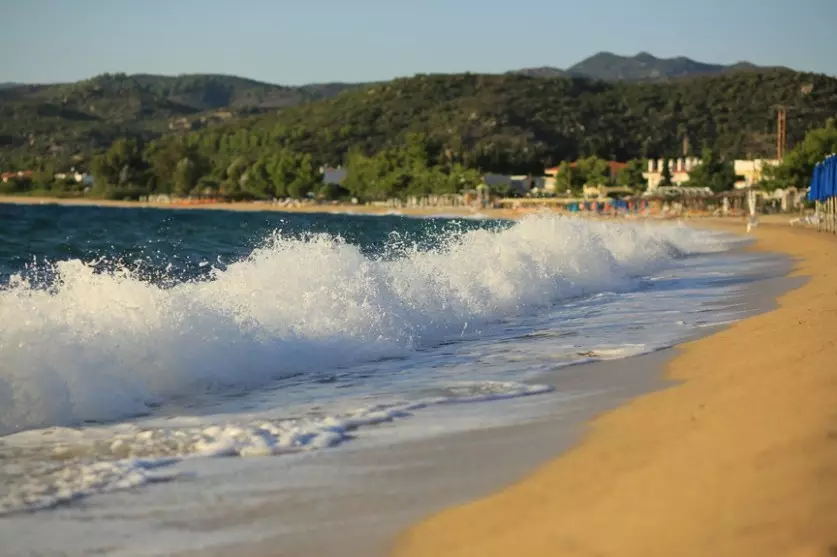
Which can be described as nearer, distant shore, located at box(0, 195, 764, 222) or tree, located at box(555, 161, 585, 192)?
distant shore, located at box(0, 195, 764, 222)

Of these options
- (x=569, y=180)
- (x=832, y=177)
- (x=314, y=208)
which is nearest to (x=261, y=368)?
(x=832, y=177)

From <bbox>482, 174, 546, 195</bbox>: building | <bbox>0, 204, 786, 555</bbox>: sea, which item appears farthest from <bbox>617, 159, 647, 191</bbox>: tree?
<bbox>0, 204, 786, 555</bbox>: sea

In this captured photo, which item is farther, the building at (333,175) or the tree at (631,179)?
the building at (333,175)

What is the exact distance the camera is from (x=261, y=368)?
9469 mm

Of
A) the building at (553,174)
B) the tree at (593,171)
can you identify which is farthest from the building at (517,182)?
the tree at (593,171)

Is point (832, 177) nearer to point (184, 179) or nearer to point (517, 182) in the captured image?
point (517, 182)

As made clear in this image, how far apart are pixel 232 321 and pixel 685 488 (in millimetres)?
6428

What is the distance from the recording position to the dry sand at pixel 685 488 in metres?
3.99

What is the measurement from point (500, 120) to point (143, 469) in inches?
7268

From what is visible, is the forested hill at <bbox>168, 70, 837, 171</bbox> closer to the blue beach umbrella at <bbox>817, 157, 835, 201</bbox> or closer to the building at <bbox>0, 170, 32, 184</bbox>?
the building at <bbox>0, 170, 32, 184</bbox>

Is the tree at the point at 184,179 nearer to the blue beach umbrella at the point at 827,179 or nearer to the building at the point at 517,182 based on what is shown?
the building at the point at 517,182

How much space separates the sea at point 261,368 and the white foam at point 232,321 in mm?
22

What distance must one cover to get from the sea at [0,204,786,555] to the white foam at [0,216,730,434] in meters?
0.02

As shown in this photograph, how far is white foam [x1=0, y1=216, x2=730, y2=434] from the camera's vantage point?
7.78 metres
